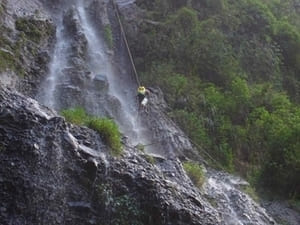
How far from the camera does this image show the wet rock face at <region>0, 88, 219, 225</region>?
8242 millimetres

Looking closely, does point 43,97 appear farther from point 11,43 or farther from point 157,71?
point 157,71

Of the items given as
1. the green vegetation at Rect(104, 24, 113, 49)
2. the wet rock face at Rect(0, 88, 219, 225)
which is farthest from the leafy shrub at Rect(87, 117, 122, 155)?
the green vegetation at Rect(104, 24, 113, 49)

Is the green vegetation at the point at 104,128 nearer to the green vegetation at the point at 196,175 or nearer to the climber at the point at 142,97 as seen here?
the green vegetation at the point at 196,175

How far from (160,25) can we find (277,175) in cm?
906

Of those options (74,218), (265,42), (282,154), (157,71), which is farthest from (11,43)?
(265,42)

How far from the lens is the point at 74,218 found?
27.7ft

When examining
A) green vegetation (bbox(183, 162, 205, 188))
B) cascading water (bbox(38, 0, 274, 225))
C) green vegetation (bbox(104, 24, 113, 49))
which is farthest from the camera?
green vegetation (bbox(104, 24, 113, 49))

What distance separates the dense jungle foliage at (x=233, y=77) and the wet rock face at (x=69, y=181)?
19.4ft

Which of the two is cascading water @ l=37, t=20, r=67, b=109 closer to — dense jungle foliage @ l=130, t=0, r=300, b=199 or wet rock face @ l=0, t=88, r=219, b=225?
dense jungle foliage @ l=130, t=0, r=300, b=199

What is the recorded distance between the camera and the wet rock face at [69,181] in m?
8.24

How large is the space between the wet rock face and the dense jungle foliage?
5903 millimetres

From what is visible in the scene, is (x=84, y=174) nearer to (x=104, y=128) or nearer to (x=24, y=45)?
(x=104, y=128)

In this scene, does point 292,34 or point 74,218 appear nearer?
point 74,218

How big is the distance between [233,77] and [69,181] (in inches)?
451
